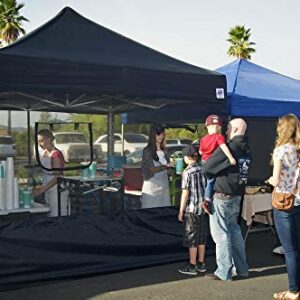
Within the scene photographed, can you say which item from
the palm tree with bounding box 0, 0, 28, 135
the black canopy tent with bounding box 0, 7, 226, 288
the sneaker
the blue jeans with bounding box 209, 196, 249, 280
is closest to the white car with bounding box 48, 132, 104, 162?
the black canopy tent with bounding box 0, 7, 226, 288

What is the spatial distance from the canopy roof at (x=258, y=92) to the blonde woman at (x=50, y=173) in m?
2.27

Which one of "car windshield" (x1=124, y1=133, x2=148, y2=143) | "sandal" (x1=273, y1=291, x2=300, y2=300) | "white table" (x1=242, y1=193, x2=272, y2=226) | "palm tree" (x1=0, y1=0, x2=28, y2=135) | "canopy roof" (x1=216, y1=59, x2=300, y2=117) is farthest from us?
"palm tree" (x1=0, y1=0, x2=28, y2=135)

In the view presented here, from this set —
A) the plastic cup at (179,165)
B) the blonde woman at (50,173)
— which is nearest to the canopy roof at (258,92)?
the plastic cup at (179,165)

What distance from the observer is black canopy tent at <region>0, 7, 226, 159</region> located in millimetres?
4953

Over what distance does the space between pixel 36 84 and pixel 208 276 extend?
2606mm

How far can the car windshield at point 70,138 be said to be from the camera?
9842mm

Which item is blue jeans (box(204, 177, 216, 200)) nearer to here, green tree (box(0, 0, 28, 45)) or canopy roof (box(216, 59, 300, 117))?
canopy roof (box(216, 59, 300, 117))

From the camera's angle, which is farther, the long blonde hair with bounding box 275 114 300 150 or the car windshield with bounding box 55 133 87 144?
the car windshield with bounding box 55 133 87 144

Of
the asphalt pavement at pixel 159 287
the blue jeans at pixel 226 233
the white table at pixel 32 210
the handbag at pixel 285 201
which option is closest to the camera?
the handbag at pixel 285 201

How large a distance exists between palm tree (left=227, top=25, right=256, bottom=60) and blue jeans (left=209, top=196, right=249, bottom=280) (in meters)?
30.7

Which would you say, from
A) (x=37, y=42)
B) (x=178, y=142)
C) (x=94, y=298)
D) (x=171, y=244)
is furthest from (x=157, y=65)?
(x=178, y=142)

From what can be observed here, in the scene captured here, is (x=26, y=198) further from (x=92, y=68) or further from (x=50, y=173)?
(x=92, y=68)

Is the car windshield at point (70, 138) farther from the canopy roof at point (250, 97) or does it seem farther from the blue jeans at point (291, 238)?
the blue jeans at point (291, 238)

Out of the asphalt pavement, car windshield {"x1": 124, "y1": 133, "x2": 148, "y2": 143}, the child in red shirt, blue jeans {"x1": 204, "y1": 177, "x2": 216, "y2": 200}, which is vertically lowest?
the asphalt pavement
